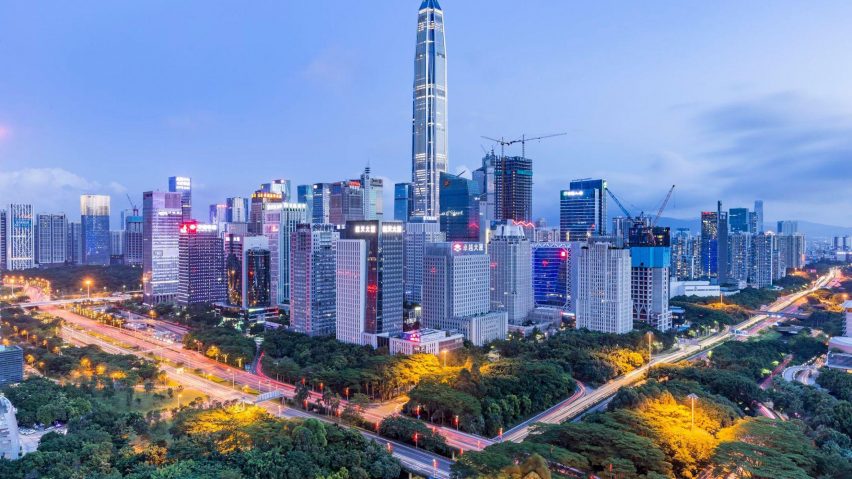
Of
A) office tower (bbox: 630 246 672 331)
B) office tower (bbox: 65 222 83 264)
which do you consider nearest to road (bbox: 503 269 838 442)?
office tower (bbox: 630 246 672 331)

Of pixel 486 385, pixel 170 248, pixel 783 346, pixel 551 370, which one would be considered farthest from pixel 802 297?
pixel 170 248

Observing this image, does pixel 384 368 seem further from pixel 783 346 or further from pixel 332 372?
pixel 783 346

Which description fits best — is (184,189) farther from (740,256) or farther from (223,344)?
(740,256)

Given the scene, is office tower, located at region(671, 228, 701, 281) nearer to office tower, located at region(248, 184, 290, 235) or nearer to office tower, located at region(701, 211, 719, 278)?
office tower, located at region(701, 211, 719, 278)

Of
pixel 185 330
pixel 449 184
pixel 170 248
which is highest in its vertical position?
pixel 449 184

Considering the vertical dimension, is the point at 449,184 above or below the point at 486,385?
above

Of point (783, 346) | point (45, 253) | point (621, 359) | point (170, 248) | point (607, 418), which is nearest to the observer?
point (607, 418)

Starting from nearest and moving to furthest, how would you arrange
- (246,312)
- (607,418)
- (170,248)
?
(607,418), (246,312), (170,248)
